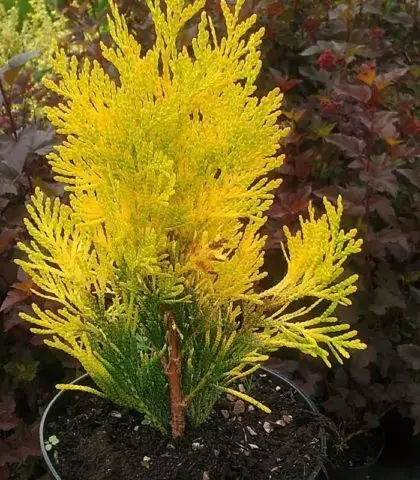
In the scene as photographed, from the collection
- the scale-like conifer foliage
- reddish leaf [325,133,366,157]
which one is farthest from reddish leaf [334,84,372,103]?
the scale-like conifer foliage

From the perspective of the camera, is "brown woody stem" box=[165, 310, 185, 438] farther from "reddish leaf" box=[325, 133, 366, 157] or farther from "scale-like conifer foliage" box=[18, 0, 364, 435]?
"reddish leaf" box=[325, 133, 366, 157]

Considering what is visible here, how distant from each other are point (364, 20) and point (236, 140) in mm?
2511

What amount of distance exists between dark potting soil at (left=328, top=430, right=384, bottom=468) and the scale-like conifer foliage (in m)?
1.32

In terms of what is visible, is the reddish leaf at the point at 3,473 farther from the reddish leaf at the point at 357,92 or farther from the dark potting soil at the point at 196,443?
the reddish leaf at the point at 357,92

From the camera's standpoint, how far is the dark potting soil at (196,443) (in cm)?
158

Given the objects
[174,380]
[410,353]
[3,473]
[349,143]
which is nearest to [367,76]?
[349,143]

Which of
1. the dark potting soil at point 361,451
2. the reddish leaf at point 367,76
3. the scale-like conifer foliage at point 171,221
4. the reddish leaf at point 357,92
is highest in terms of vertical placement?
the scale-like conifer foliage at point 171,221

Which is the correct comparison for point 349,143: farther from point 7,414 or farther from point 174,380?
point 7,414

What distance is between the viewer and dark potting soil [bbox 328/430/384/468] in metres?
2.86

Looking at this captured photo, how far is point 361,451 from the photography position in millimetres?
2930

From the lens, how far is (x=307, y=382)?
2.59 meters

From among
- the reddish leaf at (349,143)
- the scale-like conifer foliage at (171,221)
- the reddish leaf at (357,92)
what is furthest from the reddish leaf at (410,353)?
the scale-like conifer foliage at (171,221)

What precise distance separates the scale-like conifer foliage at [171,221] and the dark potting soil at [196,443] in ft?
0.21

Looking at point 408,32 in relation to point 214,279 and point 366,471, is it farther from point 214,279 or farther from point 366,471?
point 214,279
